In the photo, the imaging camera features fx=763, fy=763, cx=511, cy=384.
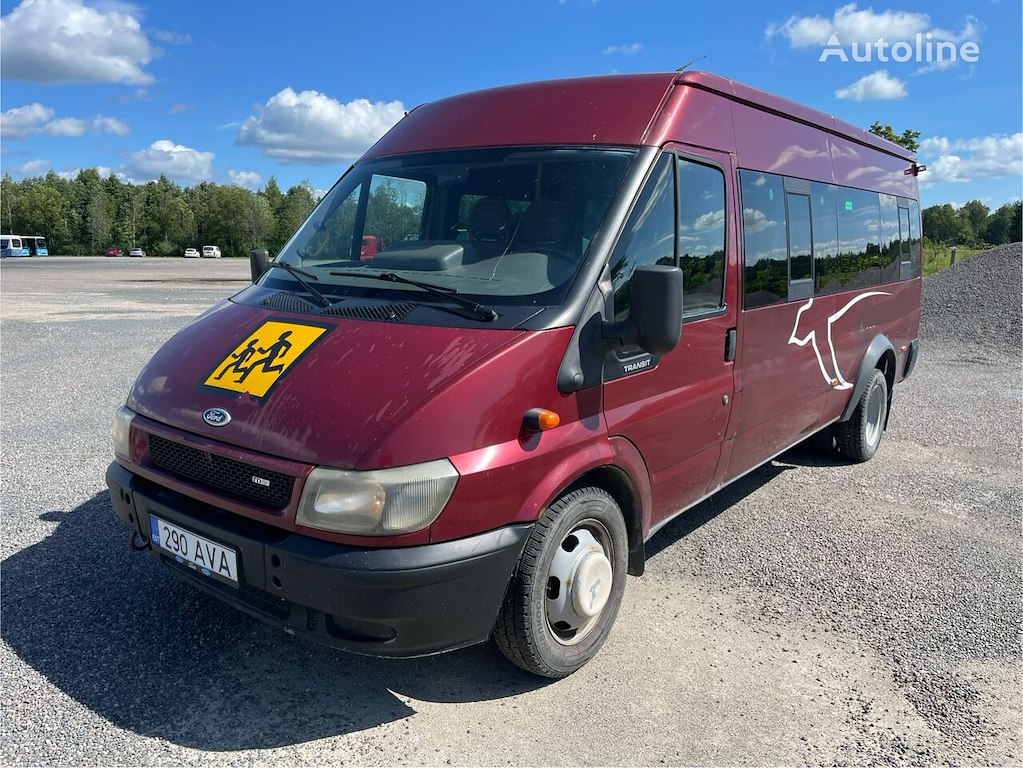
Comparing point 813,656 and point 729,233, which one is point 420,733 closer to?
point 813,656

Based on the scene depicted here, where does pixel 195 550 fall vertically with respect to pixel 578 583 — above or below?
above

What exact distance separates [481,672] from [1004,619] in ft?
8.91

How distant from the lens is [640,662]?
11.4 feet

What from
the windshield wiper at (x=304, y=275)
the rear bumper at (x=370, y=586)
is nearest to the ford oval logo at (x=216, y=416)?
the rear bumper at (x=370, y=586)

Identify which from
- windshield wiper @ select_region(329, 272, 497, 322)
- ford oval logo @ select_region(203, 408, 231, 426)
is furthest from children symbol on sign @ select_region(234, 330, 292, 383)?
windshield wiper @ select_region(329, 272, 497, 322)

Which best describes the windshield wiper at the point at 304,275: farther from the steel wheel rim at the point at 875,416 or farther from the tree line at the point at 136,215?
the tree line at the point at 136,215

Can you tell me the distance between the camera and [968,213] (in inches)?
3848

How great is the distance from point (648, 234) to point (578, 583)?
1.58m

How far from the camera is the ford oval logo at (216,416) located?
296 cm

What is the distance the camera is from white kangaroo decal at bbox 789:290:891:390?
4.92 metres

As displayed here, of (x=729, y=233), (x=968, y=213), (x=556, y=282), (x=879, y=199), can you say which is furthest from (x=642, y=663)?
(x=968, y=213)

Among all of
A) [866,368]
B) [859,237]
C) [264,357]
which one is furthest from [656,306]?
[866,368]

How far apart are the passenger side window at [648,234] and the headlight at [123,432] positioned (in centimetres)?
221

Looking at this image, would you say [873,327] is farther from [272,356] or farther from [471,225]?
[272,356]
